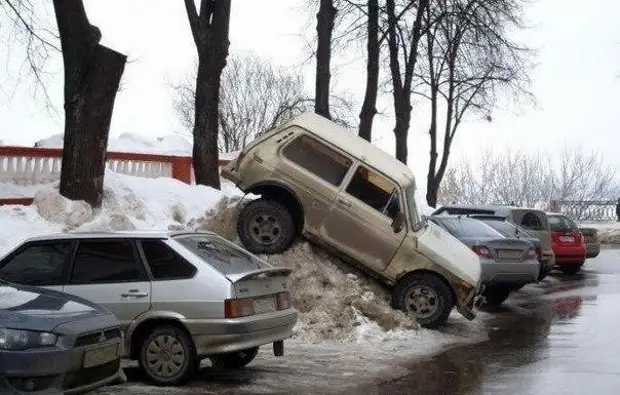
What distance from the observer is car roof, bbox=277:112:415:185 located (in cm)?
1356

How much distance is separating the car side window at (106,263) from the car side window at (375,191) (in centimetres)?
476

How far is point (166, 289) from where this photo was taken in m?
9.12

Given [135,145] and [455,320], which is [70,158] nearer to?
[455,320]

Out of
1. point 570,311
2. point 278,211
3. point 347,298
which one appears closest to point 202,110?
point 278,211

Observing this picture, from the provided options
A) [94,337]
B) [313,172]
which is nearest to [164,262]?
[94,337]

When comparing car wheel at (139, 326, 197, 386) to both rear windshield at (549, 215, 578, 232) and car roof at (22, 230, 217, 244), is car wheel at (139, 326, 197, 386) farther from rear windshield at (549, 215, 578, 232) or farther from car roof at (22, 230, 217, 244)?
rear windshield at (549, 215, 578, 232)

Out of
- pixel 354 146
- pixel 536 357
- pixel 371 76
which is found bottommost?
pixel 536 357

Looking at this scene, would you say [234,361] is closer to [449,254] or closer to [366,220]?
[366,220]

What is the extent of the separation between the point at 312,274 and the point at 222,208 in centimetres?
226

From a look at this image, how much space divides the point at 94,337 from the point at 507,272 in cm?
1066

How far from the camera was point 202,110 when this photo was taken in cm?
1773

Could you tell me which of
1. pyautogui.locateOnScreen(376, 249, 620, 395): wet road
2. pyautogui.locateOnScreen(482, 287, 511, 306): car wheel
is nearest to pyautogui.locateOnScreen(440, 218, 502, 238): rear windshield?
pyautogui.locateOnScreen(482, 287, 511, 306): car wheel

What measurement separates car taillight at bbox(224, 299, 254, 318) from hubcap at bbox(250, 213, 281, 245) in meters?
4.45

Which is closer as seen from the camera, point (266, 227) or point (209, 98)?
point (266, 227)
